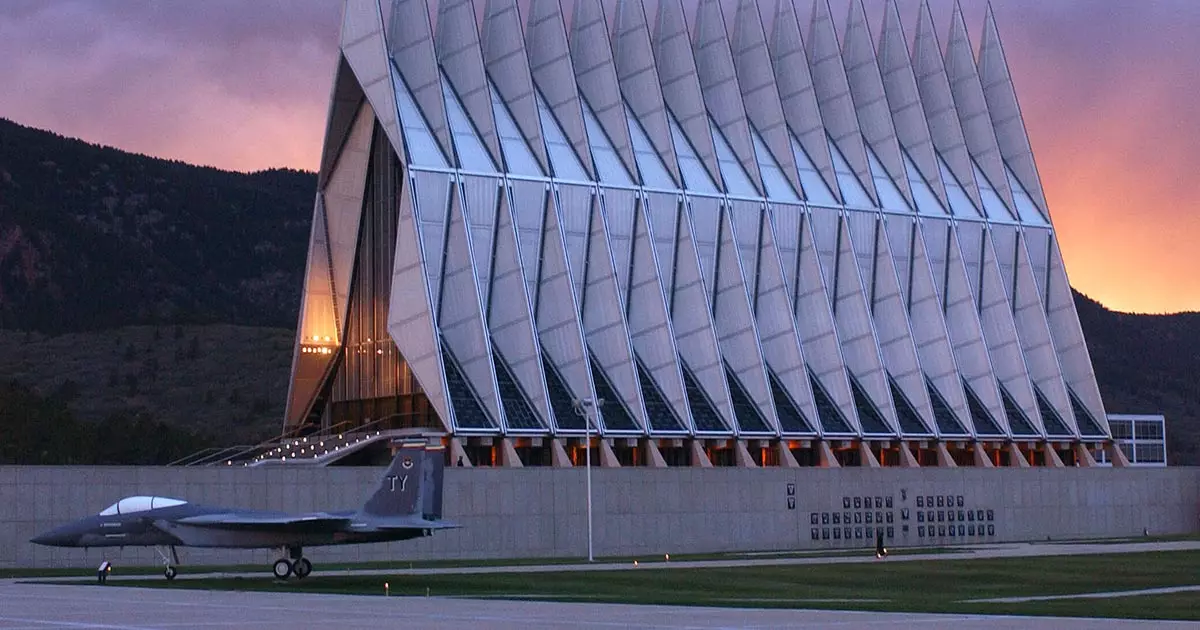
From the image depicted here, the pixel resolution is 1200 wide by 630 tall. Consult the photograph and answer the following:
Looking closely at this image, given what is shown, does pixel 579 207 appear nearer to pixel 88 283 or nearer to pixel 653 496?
pixel 653 496

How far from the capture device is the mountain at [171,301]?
12325 cm

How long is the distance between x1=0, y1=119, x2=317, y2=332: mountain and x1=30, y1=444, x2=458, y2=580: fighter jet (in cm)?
10209

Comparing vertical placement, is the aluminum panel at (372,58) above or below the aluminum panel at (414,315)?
above

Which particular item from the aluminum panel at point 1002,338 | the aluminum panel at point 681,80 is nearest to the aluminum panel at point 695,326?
the aluminum panel at point 681,80

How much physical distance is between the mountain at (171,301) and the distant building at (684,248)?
4416 centimetres

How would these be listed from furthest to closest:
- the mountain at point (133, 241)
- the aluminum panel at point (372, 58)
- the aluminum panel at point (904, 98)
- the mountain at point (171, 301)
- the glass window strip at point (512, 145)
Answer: the mountain at point (133, 241), the mountain at point (171, 301), the aluminum panel at point (904, 98), the glass window strip at point (512, 145), the aluminum panel at point (372, 58)

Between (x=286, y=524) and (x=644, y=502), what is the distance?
24970mm

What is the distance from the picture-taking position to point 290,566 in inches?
1714

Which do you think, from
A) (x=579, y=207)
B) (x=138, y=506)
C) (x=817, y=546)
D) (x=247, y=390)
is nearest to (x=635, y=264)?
(x=579, y=207)

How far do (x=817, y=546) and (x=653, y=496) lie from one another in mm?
7590

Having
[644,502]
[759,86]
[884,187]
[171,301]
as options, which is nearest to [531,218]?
[644,502]

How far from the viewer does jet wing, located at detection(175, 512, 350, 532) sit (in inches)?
1705

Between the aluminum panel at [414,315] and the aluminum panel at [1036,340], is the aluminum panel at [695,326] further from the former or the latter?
the aluminum panel at [1036,340]

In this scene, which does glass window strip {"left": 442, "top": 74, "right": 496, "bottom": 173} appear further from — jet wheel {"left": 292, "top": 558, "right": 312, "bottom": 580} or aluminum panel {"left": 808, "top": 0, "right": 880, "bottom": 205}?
jet wheel {"left": 292, "top": 558, "right": 312, "bottom": 580}
